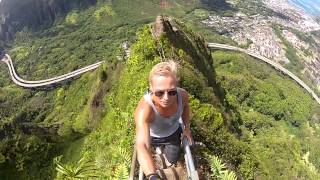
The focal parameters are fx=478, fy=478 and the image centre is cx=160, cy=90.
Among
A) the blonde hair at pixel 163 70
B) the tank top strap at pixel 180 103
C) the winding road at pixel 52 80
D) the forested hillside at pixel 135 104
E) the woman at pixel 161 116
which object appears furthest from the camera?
the winding road at pixel 52 80

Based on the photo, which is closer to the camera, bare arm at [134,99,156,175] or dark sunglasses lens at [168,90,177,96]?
bare arm at [134,99,156,175]

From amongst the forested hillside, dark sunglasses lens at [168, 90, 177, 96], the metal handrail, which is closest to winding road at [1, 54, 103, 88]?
the forested hillside

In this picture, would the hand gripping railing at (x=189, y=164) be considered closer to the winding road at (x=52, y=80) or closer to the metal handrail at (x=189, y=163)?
the metal handrail at (x=189, y=163)

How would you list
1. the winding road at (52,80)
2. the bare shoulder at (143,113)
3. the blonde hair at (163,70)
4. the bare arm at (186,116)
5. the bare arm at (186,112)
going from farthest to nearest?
the winding road at (52,80) → the bare arm at (186,112) → the bare arm at (186,116) → the bare shoulder at (143,113) → the blonde hair at (163,70)

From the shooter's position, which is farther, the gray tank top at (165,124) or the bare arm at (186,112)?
the bare arm at (186,112)

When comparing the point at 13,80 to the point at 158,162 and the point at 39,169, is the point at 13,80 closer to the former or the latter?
the point at 39,169

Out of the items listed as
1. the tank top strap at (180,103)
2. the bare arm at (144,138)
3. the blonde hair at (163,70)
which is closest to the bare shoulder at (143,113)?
the bare arm at (144,138)

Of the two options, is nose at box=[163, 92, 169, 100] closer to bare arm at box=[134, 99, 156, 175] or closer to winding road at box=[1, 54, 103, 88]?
bare arm at box=[134, 99, 156, 175]
